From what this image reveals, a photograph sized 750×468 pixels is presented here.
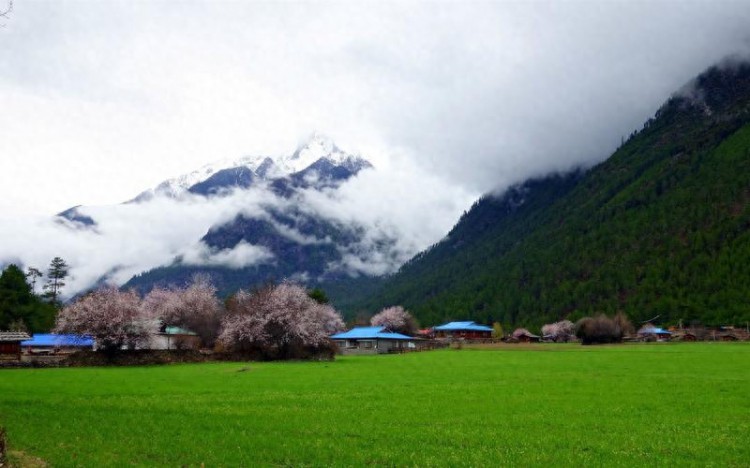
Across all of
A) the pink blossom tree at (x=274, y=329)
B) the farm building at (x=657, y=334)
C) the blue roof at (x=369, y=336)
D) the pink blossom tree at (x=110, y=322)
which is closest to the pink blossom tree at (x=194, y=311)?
the pink blossom tree at (x=274, y=329)

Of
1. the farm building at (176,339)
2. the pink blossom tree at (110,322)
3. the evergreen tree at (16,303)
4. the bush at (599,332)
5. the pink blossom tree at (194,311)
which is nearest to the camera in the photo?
the pink blossom tree at (110,322)


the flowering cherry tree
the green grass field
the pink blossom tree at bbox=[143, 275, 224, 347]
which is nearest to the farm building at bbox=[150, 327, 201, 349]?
the pink blossom tree at bbox=[143, 275, 224, 347]

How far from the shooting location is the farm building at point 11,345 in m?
74.4

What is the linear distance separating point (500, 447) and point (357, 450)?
4794 mm

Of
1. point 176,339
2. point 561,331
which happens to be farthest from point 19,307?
point 561,331

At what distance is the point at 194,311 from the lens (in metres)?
118

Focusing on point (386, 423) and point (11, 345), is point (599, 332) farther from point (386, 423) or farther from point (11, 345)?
point (386, 423)

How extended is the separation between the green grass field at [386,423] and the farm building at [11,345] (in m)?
37.4

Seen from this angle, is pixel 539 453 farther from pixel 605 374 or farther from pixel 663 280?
pixel 663 280

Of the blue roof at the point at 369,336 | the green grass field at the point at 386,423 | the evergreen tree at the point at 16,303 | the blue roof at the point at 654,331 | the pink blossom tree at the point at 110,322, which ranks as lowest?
the green grass field at the point at 386,423

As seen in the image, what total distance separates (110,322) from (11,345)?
39.4 feet

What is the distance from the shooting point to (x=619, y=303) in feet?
654

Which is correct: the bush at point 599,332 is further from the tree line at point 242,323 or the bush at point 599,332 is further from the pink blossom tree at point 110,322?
the pink blossom tree at point 110,322

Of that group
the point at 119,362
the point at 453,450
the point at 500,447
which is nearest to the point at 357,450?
the point at 453,450
